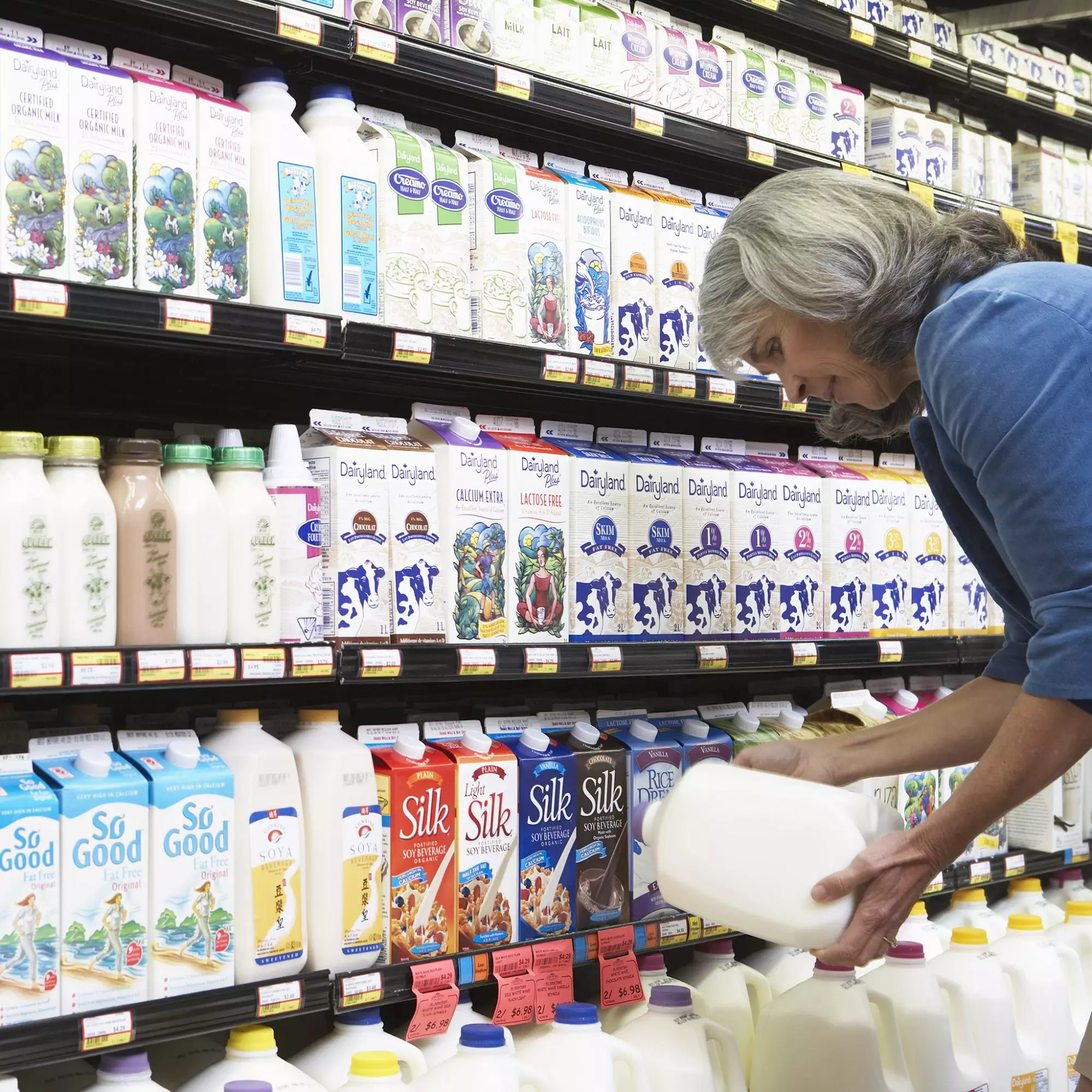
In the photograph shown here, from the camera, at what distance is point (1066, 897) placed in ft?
11.0

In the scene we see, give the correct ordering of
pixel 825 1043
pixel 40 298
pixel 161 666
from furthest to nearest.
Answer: pixel 825 1043
pixel 161 666
pixel 40 298

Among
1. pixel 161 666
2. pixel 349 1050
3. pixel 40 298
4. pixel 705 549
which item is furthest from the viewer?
pixel 705 549

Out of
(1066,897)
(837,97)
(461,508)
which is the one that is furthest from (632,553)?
(1066,897)

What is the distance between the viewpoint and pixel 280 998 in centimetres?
192

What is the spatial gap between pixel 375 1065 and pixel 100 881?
1.50 feet

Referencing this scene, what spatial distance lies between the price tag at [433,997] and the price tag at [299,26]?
56.6 inches

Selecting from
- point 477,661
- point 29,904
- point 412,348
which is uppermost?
point 412,348

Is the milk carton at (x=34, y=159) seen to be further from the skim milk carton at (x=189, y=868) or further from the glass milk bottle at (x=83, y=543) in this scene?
the skim milk carton at (x=189, y=868)

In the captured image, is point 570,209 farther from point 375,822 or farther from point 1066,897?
point 1066,897

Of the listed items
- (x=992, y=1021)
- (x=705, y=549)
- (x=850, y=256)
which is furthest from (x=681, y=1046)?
(x=850, y=256)

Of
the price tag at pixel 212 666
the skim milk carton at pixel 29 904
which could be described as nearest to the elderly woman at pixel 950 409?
the price tag at pixel 212 666

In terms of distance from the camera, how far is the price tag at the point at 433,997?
2.08 m

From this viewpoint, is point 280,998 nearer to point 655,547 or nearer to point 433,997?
point 433,997

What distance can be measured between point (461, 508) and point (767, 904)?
0.86m
